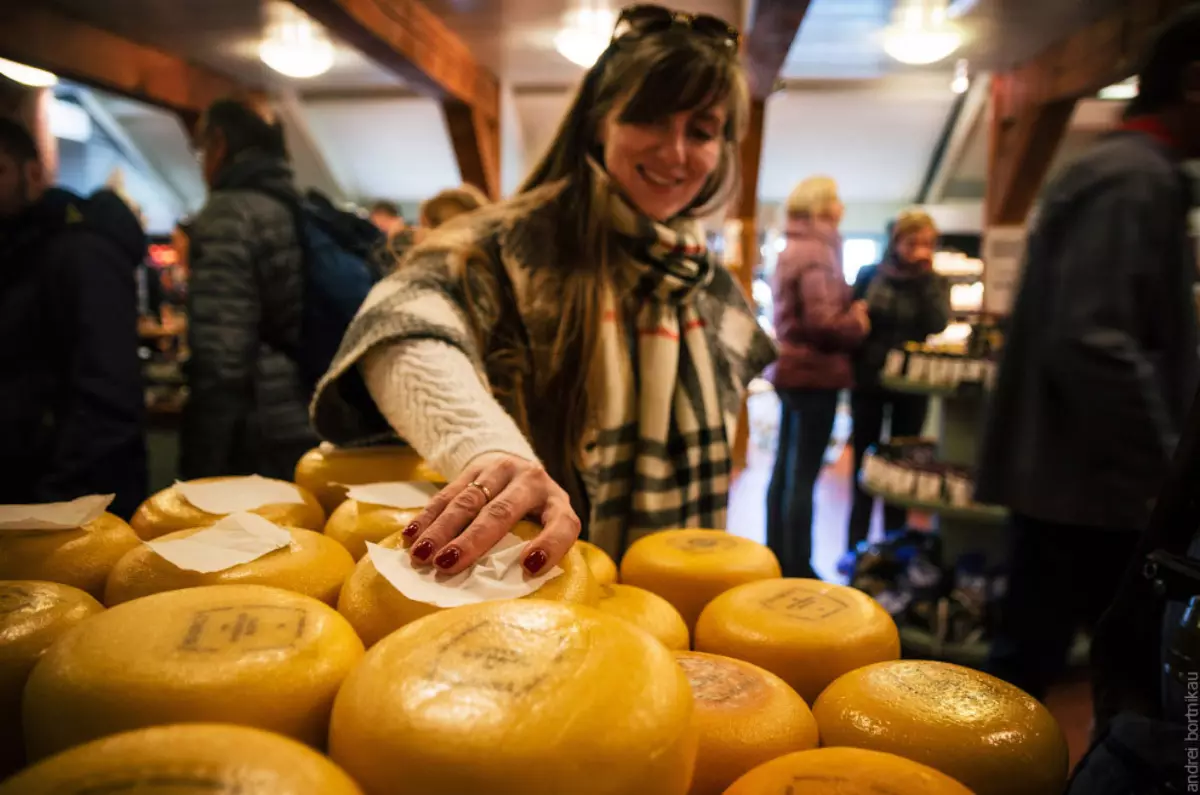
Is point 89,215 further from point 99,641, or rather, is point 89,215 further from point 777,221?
point 777,221

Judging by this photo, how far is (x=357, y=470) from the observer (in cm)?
88

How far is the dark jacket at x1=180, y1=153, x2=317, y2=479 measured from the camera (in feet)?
6.10

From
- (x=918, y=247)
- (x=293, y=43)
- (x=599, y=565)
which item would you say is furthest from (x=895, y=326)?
(x=293, y=43)

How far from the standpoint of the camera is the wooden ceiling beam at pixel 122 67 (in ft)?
8.63

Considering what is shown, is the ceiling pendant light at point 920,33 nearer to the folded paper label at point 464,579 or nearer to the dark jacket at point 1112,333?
the dark jacket at point 1112,333

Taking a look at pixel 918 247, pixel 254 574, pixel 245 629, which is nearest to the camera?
pixel 245 629

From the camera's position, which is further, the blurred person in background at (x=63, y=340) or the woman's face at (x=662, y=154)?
the blurred person in background at (x=63, y=340)

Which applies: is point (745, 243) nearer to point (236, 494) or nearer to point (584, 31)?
point (584, 31)

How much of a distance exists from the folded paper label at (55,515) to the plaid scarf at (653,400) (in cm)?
67

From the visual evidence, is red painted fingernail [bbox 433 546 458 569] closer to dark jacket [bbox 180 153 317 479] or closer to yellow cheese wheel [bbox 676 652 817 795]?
yellow cheese wheel [bbox 676 652 817 795]

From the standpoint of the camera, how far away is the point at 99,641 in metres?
0.38

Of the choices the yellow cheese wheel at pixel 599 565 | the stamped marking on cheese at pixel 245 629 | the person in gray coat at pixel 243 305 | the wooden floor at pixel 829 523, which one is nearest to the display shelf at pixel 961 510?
the wooden floor at pixel 829 523

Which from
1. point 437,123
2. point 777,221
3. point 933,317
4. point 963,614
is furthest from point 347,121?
point 963,614

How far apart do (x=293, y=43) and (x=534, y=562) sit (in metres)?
4.65
